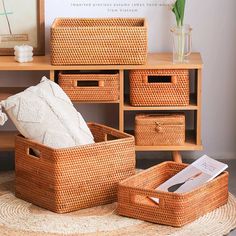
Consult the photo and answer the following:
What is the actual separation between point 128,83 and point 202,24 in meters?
0.50

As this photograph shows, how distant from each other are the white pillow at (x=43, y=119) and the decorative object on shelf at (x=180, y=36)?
750mm

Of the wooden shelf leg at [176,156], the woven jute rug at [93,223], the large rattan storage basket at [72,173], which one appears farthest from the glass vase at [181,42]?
the woven jute rug at [93,223]

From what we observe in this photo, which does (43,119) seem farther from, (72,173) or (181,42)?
(181,42)

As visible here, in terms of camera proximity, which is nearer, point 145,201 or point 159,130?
point 145,201

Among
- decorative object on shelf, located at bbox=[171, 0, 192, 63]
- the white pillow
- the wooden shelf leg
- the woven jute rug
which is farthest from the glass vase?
the woven jute rug

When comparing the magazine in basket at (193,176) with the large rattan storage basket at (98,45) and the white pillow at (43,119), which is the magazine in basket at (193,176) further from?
the large rattan storage basket at (98,45)

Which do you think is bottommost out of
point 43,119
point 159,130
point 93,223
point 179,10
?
point 93,223

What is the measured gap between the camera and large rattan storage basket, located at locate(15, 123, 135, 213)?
10.5 feet

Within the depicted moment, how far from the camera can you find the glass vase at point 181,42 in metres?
3.85

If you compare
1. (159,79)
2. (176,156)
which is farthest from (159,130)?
(159,79)

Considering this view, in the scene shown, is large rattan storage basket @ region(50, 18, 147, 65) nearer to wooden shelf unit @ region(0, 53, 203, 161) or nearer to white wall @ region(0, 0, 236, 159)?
wooden shelf unit @ region(0, 53, 203, 161)

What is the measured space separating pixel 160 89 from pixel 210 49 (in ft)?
1.54

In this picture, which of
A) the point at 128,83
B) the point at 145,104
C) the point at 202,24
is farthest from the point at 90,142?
the point at 202,24

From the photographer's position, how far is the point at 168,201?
3070 millimetres
